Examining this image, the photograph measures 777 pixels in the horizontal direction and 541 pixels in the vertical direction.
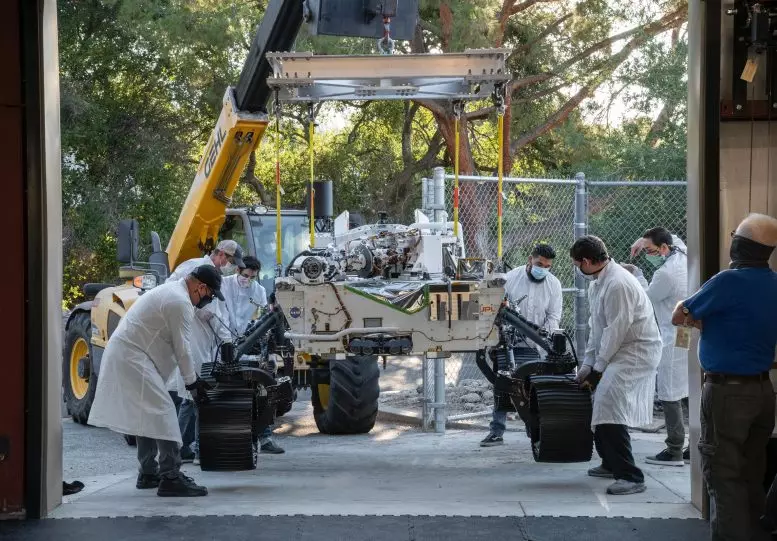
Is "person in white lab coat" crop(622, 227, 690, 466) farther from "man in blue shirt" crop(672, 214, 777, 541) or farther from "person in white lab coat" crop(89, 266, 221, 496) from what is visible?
"person in white lab coat" crop(89, 266, 221, 496)

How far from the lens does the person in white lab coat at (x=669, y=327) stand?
1020 centimetres

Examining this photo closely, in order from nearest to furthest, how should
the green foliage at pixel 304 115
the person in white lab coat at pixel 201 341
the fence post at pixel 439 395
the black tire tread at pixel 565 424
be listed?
the black tire tread at pixel 565 424
the person in white lab coat at pixel 201 341
the fence post at pixel 439 395
the green foliage at pixel 304 115

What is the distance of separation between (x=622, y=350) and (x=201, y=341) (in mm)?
3876

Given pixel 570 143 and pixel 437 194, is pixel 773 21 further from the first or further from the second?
pixel 570 143

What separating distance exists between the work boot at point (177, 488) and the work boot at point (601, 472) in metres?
3.11

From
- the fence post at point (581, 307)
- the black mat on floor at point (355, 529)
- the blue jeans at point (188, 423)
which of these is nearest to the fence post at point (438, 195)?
the fence post at point (581, 307)

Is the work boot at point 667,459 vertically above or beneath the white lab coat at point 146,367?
beneath

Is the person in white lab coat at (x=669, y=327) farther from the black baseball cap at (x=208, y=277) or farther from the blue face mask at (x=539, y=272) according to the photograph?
the black baseball cap at (x=208, y=277)

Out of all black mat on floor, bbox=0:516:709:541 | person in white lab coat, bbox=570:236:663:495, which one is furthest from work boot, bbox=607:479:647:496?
black mat on floor, bbox=0:516:709:541

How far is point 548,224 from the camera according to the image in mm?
14500

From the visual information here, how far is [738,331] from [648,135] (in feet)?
53.2

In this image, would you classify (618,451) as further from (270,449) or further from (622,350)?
(270,449)

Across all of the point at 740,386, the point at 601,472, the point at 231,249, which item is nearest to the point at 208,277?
the point at 231,249

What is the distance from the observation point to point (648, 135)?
22391 millimetres
